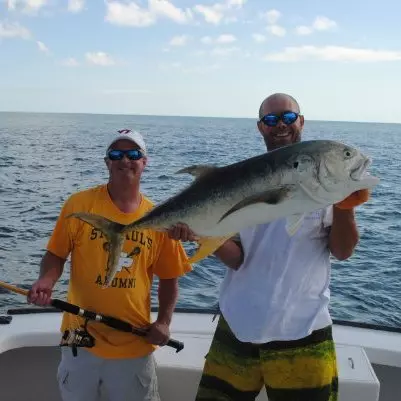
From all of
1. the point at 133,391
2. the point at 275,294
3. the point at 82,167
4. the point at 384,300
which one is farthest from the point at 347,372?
the point at 82,167

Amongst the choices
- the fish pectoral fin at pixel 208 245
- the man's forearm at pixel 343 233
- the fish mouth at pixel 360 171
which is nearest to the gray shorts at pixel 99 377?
the fish pectoral fin at pixel 208 245

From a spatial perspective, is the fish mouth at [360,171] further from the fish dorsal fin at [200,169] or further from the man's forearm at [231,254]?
the man's forearm at [231,254]

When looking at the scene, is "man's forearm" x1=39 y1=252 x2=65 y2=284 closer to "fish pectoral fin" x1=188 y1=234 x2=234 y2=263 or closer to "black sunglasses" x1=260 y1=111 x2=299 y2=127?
"fish pectoral fin" x1=188 y1=234 x2=234 y2=263

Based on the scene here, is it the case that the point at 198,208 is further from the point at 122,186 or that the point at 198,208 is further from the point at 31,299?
the point at 31,299

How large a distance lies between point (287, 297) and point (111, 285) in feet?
3.71

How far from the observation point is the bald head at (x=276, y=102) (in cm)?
306

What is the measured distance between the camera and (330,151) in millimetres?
2441

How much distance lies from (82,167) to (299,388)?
968 inches

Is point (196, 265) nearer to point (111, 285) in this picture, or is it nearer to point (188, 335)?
point (188, 335)

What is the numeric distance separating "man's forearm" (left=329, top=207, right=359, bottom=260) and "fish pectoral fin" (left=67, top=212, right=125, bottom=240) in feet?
4.02

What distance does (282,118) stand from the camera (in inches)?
118

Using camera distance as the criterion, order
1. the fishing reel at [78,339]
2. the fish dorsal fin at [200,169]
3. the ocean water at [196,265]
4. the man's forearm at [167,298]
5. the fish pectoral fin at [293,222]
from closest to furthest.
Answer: the fish pectoral fin at [293,222] < the fish dorsal fin at [200,169] < the fishing reel at [78,339] < the man's forearm at [167,298] < the ocean water at [196,265]

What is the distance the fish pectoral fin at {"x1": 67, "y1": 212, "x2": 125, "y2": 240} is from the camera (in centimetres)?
316

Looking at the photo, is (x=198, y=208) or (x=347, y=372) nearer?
(x=198, y=208)
